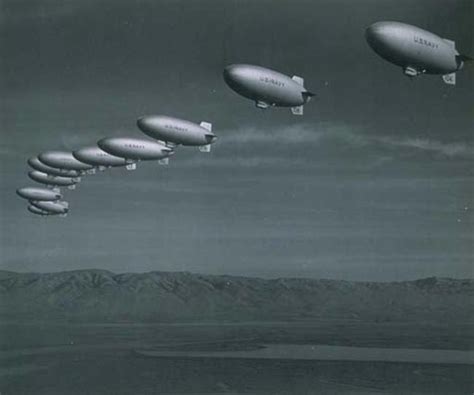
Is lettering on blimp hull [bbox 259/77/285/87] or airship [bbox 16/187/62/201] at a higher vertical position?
lettering on blimp hull [bbox 259/77/285/87]

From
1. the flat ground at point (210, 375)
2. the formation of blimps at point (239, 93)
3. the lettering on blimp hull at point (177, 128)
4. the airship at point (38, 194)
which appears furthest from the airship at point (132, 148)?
the flat ground at point (210, 375)

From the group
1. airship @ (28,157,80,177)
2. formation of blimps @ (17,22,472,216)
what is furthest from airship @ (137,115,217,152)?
airship @ (28,157,80,177)

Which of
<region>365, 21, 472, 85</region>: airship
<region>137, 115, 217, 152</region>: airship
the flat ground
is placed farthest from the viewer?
the flat ground

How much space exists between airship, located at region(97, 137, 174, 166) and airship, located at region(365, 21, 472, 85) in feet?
106

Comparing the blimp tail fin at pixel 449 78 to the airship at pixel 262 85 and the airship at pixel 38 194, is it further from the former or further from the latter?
the airship at pixel 38 194

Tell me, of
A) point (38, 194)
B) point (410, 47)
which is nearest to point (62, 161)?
point (38, 194)

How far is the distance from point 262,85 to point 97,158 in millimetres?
30784

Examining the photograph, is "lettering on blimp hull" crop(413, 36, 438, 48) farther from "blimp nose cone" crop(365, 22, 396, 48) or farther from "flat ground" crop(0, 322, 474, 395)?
"flat ground" crop(0, 322, 474, 395)

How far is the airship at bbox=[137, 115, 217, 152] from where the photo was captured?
71.2m

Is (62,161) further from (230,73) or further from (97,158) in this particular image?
(230,73)

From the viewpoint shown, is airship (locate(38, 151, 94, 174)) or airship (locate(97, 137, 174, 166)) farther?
airship (locate(38, 151, 94, 174))

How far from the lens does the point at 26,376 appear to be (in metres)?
144

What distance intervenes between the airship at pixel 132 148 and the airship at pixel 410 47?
32.4 metres

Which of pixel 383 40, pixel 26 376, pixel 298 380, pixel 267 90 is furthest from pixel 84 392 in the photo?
pixel 383 40
